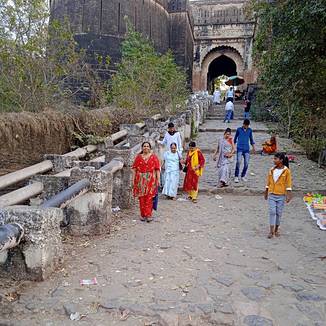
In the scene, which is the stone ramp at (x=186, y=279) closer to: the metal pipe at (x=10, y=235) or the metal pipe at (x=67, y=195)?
the metal pipe at (x=10, y=235)

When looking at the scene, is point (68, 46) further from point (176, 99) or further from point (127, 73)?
point (176, 99)

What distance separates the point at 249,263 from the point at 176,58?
26058 mm

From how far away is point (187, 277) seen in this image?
4176mm

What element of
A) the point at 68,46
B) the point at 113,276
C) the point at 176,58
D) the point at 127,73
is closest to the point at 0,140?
the point at 113,276

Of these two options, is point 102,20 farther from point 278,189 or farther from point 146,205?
point 278,189

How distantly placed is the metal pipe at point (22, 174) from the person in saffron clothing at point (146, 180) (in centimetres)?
143

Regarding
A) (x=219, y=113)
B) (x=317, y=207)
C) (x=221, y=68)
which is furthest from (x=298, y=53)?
(x=221, y=68)

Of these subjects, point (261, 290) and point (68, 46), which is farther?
point (68, 46)

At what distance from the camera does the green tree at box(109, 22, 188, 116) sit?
548 inches

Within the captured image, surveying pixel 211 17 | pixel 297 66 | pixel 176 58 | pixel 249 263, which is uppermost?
pixel 211 17

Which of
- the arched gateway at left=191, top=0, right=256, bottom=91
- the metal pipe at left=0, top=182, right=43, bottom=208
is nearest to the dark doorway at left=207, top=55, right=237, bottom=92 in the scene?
the arched gateway at left=191, top=0, right=256, bottom=91

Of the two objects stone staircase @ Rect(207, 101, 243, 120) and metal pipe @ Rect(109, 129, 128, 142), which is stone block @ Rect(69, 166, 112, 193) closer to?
metal pipe @ Rect(109, 129, 128, 142)

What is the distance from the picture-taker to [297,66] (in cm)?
880

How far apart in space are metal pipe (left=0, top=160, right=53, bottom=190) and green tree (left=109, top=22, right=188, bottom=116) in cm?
710
